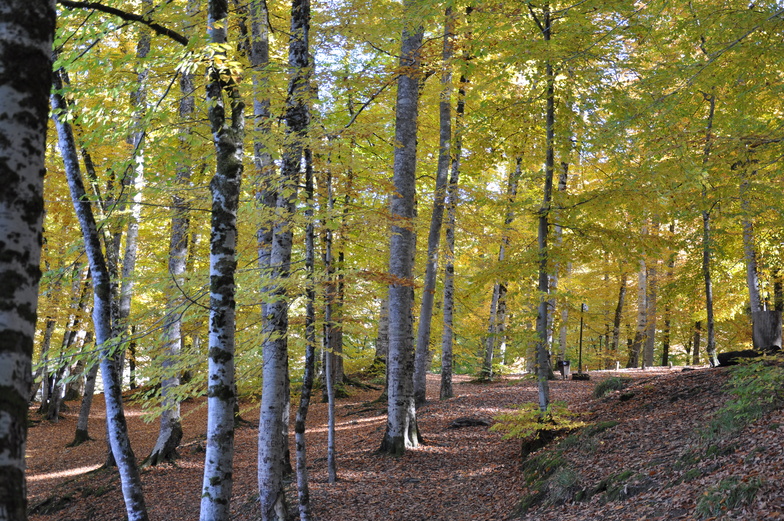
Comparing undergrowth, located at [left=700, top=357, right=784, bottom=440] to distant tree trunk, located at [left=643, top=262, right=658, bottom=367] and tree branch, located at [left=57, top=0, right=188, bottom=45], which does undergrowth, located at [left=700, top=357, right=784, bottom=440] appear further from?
distant tree trunk, located at [left=643, top=262, right=658, bottom=367]

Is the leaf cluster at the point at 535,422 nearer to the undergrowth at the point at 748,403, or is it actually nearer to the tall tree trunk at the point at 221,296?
the undergrowth at the point at 748,403

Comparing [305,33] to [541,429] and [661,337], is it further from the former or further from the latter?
[661,337]

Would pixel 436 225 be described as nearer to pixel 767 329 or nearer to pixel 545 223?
pixel 545 223

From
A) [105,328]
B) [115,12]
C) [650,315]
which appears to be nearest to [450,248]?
[105,328]

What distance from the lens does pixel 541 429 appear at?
8945mm

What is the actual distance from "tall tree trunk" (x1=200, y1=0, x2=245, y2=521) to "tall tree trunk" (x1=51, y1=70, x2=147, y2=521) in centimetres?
133

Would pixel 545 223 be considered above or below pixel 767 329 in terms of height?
above

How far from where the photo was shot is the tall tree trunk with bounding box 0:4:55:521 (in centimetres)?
203

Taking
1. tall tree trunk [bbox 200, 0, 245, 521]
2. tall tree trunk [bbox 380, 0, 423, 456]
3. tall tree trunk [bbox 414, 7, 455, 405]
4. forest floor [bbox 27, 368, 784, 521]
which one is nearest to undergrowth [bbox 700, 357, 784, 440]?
forest floor [bbox 27, 368, 784, 521]

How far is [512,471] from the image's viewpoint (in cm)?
A: 871

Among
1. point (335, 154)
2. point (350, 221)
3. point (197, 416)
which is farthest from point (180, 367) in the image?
point (197, 416)

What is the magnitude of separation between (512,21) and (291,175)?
195 inches

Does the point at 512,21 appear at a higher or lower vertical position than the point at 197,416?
higher

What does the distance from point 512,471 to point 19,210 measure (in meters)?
8.34
